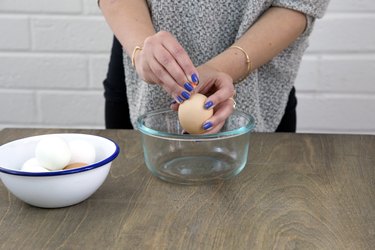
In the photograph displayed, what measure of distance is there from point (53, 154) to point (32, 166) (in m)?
0.03

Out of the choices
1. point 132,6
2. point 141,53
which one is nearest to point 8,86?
point 132,6

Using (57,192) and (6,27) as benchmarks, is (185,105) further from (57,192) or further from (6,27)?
(6,27)

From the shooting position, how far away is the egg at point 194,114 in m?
0.86

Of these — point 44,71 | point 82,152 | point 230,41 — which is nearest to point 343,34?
point 230,41

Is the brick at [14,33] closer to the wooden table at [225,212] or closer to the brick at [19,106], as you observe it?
the brick at [19,106]

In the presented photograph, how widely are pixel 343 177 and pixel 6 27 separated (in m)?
1.18

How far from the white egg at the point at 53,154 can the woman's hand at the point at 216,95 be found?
0.67 feet

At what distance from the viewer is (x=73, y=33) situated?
5.58 feet

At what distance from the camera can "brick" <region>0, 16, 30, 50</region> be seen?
1708 mm

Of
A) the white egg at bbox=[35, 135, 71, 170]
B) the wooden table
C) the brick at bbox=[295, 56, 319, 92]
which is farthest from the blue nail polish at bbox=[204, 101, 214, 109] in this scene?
the brick at bbox=[295, 56, 319, 92]

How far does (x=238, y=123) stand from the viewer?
0.91 metres

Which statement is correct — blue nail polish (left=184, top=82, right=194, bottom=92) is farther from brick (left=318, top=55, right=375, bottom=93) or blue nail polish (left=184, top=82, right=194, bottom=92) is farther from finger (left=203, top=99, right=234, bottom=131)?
brick (left=318, top=55, right=375, bottom=93)

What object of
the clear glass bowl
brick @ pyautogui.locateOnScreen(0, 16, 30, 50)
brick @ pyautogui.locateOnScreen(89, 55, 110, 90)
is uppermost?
the clear glass bowl

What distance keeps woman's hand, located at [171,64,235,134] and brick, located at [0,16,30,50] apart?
91cm
